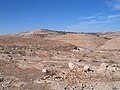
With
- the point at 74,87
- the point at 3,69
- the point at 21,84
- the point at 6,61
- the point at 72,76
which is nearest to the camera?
the point at 74,87

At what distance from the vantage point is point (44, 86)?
47.5 feet

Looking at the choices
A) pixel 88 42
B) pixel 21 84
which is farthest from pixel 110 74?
pixel 88 42

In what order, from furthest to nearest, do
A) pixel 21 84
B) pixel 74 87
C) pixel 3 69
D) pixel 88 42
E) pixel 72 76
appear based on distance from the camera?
pixel 88 42 < pixel 3 69 < pixel 72 76 < pixel 21 84 < pixel 74 87

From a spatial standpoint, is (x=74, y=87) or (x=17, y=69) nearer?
(x=74, y=87)

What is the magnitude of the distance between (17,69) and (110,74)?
797 cm

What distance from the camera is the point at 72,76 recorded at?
1595cm

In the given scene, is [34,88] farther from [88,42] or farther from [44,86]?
[88,42]

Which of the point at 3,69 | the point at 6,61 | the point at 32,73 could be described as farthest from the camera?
the point at 6,61

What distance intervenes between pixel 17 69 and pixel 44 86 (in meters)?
6.71

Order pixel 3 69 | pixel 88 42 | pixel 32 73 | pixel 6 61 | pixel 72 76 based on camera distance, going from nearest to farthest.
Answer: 1. pixel 72 76
2. pixel 32 73
3. pixel 3 69
4. pixel 6 61
5. pixel 88 42

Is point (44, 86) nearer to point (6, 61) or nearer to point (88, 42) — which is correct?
point (6, 61)

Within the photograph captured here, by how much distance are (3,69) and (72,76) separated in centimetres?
705

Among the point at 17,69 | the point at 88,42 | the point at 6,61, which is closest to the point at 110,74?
the point at 17,69

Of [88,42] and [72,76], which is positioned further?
[88,42]
